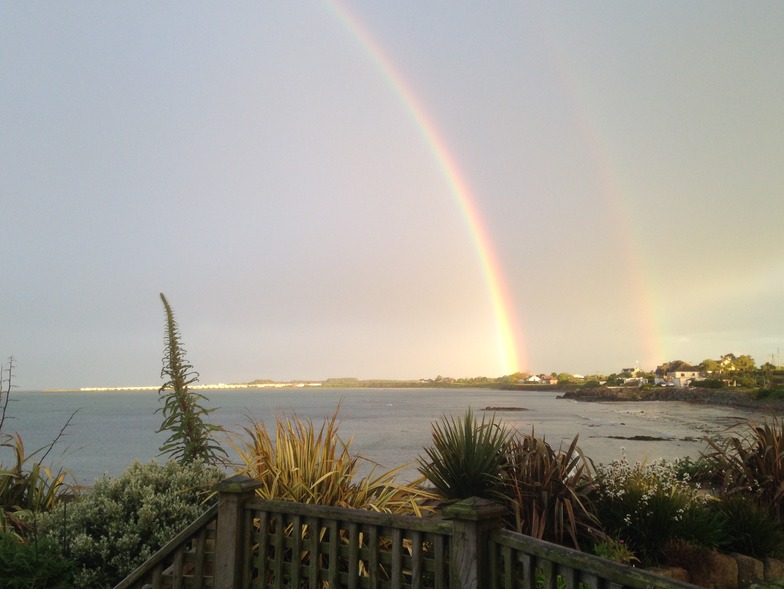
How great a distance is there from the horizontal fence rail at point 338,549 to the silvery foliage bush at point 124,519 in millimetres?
1457

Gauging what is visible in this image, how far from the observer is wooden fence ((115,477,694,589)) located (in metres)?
2.94

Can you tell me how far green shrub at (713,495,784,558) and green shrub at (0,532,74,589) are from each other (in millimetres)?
6439

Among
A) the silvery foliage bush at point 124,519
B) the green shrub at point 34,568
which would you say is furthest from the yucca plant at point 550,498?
the green shrub at point 34,568

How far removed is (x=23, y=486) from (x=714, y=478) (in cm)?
953

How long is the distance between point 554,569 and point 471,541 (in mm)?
500

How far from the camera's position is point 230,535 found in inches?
171

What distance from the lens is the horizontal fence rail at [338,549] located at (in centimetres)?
351

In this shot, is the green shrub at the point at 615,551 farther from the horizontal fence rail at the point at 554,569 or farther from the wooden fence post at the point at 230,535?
the wooden fence post at the point at 230,535

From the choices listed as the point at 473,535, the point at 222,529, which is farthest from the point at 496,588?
the point at 222,529

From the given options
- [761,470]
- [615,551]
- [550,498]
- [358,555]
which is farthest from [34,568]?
[761,470]

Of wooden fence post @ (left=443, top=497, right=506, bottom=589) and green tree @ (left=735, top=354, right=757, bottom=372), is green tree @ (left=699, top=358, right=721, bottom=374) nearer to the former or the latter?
green tree @ (left=735, top=354, right=757, bottom=372)

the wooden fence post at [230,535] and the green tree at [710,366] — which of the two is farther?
the green tree at [710,366]

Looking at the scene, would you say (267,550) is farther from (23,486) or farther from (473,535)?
(23,486)

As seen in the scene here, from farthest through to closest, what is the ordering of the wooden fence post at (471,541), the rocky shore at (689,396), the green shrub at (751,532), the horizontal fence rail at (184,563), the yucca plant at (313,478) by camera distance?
1. the rocky shore at (689,396)
2. the green shrub at (751,532)
3. the yucca plant at (313,478)
4. the horizontal fence rail at (184,563)
5. the wooden fence post at (471,541)
